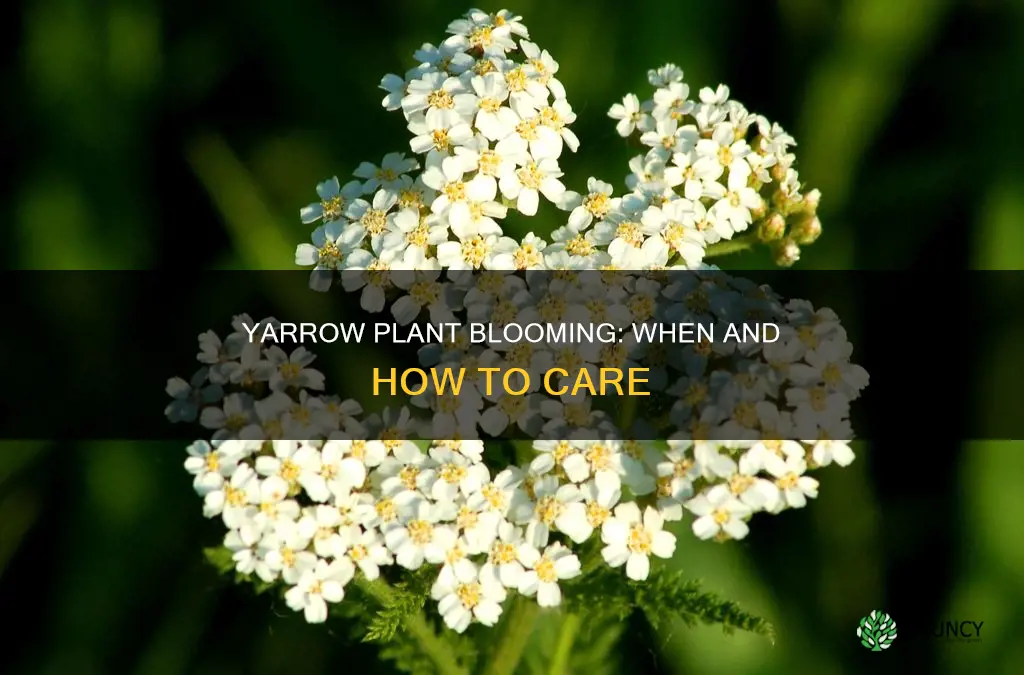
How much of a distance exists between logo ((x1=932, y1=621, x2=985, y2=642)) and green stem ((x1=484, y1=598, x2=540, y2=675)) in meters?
1.51

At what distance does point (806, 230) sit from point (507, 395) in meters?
0.97

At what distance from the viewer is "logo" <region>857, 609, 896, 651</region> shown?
103 inches

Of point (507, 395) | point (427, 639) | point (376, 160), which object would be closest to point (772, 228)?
point (507, 395)

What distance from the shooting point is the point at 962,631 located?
281cm

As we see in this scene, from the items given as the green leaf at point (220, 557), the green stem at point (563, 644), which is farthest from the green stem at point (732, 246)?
the green leaf at point (220, 557)

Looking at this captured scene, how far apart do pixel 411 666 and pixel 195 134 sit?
2138 mm

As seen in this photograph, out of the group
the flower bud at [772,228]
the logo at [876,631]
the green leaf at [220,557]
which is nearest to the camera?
the green leaf at [220,557]

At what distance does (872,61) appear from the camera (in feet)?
10.9

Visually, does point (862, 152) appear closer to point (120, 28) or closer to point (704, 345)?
point (704, 345)

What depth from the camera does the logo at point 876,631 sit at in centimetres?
261

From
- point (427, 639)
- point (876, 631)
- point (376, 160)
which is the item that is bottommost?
point (427, 639)

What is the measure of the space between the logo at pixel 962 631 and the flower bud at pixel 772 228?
54.4 inches

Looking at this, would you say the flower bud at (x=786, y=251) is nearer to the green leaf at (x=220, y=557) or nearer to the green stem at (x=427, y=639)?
the green stem at (x=427, y=639)
